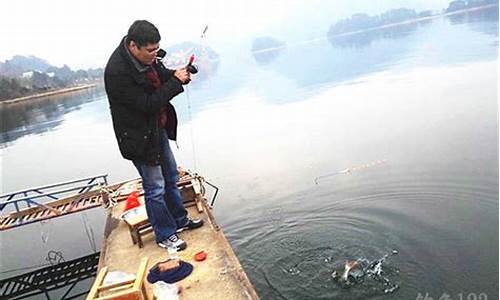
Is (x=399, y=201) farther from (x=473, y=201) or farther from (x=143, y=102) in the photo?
(x=143, y=102)

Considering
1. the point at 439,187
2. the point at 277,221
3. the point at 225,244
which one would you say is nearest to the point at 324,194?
the point at 277,221

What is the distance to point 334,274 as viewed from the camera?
7918 millimetres

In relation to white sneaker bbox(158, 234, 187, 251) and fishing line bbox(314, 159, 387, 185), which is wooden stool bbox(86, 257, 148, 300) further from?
fishing line bbox(314, 159, 387, 185)

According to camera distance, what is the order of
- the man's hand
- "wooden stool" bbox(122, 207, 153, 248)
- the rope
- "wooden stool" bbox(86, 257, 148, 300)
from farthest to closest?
the rope → "wooden stool" bbox(122, 207, 153, 248) → the man's hand → "wooden stool" bbox(86, 257, 148, 300)

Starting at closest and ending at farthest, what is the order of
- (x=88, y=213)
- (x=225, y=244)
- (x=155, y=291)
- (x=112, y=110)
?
(x=155, y=291) < (x=112, y=110) < (x=225, y=244) < (x=88, y=213)

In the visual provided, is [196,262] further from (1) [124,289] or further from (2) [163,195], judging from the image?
(1) [124,289]

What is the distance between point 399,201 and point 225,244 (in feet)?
21.6

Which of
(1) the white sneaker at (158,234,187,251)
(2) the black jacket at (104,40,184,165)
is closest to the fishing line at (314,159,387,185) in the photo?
(1) the white sneaker at (158,234,187,251)

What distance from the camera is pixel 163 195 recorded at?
5465 mm

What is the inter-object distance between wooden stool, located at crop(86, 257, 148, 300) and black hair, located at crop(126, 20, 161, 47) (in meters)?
2.24

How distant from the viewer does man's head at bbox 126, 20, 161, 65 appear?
4.43 metres

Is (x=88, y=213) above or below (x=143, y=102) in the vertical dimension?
below

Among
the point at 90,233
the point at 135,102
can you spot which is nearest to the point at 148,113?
the point at 135,102

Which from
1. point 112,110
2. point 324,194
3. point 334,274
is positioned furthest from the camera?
point 324,194
